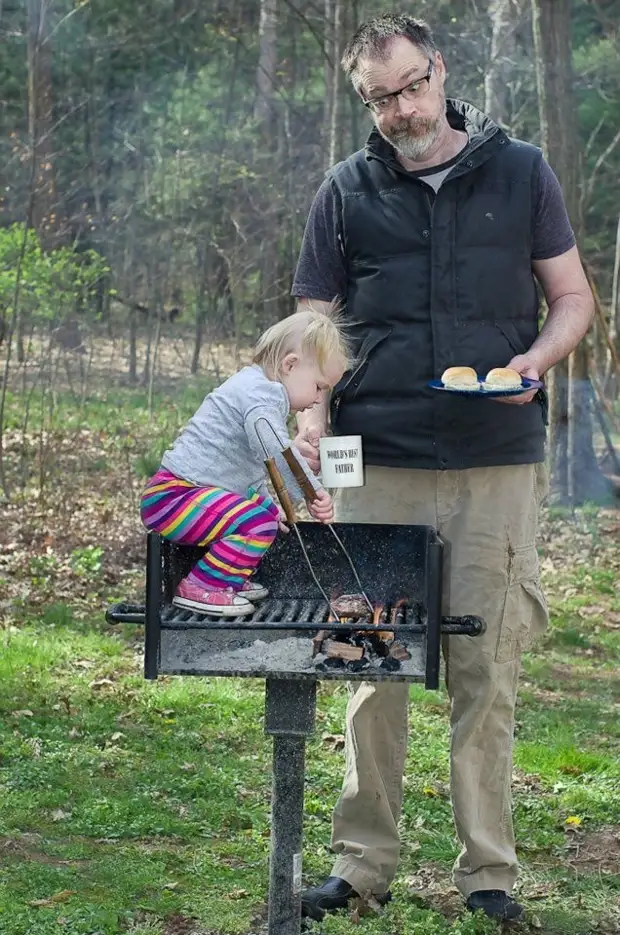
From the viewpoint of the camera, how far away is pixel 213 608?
2619mm

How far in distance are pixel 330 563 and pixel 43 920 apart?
125 centimetres

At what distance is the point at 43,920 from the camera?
126 inches

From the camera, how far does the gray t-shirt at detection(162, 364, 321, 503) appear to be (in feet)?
9.22

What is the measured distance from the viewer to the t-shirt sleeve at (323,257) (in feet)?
10.7

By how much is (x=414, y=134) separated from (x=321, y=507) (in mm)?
978

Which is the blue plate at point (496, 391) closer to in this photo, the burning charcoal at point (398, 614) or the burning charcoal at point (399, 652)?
the burning charcoal at point (398, 614)

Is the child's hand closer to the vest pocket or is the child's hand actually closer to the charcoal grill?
the charcoal grill

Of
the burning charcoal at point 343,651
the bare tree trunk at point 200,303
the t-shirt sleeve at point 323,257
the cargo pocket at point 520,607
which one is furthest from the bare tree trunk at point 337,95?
the burning charcoal at point 343,651

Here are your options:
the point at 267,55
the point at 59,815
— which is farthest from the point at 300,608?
the point at 267,55

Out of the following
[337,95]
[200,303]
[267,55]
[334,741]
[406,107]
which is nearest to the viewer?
[406,107]

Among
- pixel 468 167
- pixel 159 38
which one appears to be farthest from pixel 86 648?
pixel 159 38

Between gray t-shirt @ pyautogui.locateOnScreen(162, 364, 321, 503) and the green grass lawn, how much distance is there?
1243 millimetres

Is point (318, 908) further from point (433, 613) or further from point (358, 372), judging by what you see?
point (358, 372)

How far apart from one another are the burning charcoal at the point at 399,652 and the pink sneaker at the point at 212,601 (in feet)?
1.25
